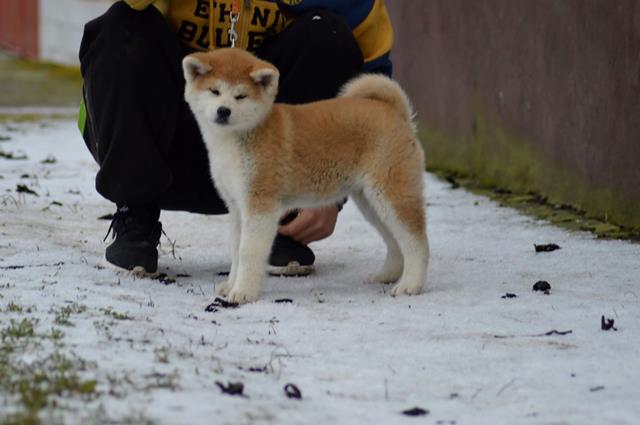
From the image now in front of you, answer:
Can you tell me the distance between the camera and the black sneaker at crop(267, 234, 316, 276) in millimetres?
4820

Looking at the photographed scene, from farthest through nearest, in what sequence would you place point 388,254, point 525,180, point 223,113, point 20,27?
point 20,27 → point 525,180 → point 388,254 → point 223,113

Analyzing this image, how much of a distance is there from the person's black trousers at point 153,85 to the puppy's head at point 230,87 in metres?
0.35

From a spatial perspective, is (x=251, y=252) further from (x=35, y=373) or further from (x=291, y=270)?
(x=35, y=373)

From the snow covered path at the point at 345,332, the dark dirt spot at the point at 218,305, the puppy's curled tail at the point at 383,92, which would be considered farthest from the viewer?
the puppy's curled tail at the point at 383,92

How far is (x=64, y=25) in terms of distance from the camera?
16.1 m

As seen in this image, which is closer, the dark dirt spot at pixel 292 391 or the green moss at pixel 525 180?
the dark dirt spot at pixel 292 391

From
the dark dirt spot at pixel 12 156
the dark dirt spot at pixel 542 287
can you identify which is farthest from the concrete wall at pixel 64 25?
the dark dirt spot at pixel 542 287

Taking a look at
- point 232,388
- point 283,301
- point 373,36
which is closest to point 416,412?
point 232,388

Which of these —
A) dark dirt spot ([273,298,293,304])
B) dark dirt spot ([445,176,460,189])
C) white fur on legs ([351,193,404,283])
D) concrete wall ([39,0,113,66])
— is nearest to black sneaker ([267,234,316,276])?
white fur on legs ([351,193,404,283])

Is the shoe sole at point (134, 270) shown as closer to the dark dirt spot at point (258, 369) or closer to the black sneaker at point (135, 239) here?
the black sneaker at point (135, 239)

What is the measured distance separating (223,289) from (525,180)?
9.21 ft

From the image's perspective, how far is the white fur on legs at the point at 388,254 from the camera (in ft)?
15.1

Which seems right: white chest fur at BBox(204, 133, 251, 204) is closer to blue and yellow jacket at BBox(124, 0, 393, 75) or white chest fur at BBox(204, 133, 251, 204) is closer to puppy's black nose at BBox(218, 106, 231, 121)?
puppy's black nose at BBox(218, 106, 231, 121)

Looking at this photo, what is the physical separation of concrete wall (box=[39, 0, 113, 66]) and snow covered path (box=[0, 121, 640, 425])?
969cm
